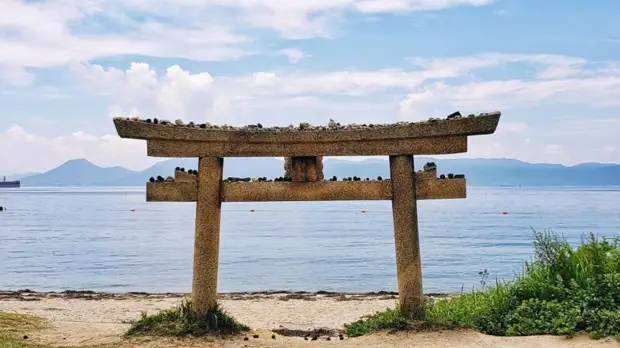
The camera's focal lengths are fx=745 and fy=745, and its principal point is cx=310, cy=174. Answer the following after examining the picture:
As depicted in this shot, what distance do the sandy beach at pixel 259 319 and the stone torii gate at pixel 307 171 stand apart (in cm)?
80

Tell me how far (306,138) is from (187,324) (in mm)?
3149

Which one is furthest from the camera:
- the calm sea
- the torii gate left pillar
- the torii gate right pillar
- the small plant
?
the calm sea

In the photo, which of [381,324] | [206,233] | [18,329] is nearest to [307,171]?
[206,233]

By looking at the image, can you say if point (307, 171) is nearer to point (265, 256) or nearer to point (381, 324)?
point (381, 324)

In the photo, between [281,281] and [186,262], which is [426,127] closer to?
[281,281]

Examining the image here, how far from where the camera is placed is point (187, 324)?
1060cm

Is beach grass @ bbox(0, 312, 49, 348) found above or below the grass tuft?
below

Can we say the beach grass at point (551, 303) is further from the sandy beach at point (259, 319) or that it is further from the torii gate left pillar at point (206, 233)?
the torii gate left pillar at point (206, 233)

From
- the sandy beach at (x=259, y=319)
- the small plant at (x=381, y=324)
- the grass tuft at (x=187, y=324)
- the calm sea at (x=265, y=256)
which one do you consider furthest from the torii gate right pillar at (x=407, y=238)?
the calm sea at (x=265, y=256)

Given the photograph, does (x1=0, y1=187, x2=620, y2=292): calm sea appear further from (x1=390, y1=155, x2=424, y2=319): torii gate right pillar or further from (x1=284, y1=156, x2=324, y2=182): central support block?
(x1=284, y1=156, x2=324, y2=182): central support block

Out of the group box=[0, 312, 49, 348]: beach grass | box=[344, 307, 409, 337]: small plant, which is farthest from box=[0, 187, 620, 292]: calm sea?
box=[344, 307, 409, 337]: small plant

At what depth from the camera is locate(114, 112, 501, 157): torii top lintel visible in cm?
1047

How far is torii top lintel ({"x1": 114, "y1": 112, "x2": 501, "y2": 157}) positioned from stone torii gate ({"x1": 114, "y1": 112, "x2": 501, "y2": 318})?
0.05 ft

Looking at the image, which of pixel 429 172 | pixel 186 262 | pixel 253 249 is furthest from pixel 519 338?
pixel 253 249
